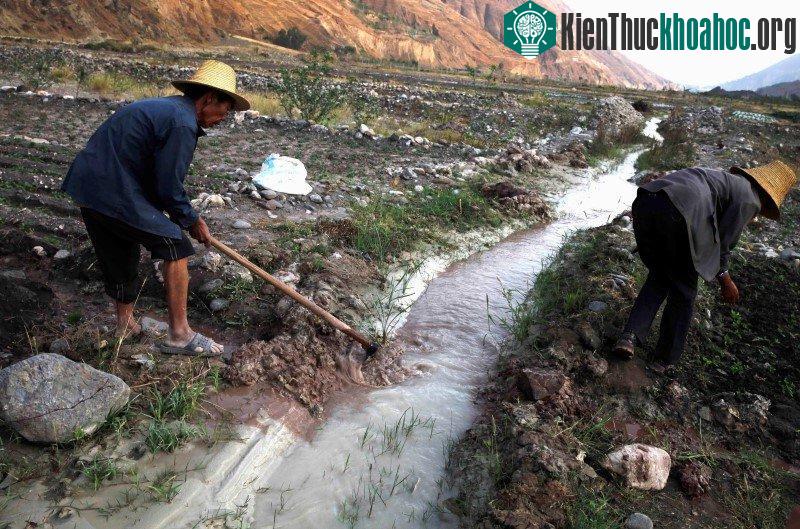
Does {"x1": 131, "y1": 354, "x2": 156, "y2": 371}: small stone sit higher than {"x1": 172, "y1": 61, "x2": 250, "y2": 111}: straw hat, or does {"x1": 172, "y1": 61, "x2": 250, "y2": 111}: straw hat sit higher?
{"x1": 172, "y1": 61, "x2": 250, "y2": 111}: straw hat

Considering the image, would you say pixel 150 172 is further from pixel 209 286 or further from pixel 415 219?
pixel 415 219

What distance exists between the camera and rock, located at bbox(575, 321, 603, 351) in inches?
133

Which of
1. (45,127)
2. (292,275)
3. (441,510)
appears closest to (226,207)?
(292,275)

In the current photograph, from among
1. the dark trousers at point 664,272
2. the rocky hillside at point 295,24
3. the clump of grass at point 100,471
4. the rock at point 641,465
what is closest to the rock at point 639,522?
the rock at point 641,465

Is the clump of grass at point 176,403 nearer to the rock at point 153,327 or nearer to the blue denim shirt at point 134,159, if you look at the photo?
the rock at point 153,327

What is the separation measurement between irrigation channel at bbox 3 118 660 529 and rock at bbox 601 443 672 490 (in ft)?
2.68

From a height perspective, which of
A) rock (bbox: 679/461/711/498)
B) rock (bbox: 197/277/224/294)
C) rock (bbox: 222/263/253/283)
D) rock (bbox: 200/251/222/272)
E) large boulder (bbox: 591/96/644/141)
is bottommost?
rock (bbox: 679/461/711/498)

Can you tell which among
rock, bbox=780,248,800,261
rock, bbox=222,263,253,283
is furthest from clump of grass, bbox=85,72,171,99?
rock, bbox=780,248,800,261

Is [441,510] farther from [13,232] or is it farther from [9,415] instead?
[13,232]

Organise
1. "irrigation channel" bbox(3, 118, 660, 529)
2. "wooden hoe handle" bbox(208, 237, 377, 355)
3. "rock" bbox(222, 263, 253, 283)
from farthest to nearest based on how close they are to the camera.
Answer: "rock" bbox(222, 263, 253, 283)
"wooden hoe handle" bbox(208, 237, 377, 355)
"irrigation channel" bbox(3, 118, 660, 529)

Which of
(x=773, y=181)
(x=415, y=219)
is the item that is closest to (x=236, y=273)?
(x=415, y=219)

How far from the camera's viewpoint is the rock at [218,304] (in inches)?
136

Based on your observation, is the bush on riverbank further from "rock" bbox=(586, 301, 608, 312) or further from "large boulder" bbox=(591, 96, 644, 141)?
"large boulder" bbox=(591, 96, 644, 141)

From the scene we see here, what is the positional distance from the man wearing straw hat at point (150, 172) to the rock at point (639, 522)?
7.93 ft
